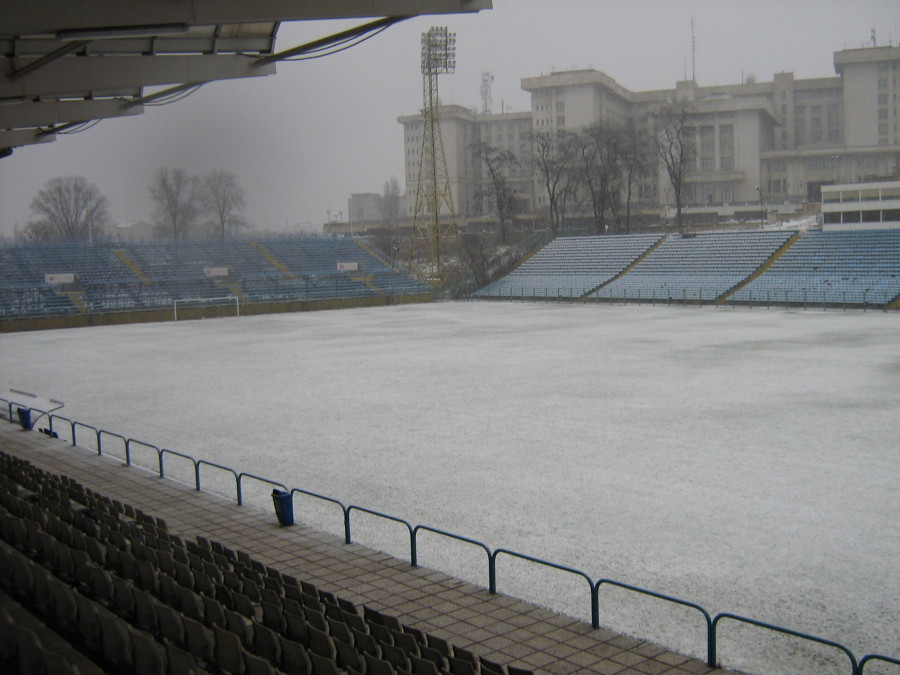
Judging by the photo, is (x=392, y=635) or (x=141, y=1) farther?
(x=141, y=1)

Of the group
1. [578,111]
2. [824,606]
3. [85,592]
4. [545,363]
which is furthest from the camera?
[578,111]

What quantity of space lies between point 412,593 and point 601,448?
6930 millimetres

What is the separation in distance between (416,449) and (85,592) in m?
8.55

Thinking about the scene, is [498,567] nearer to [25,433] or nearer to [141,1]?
[141,1]

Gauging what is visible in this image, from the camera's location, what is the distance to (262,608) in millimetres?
6203

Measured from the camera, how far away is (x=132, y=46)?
12195 mm

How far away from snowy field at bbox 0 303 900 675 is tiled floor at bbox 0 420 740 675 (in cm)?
46

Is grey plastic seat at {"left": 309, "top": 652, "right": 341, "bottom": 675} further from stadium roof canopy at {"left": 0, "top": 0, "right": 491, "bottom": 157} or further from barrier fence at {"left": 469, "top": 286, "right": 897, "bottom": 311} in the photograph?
barrier fence at {"left": 469, "top": 286, "right": 897, "bottom": 311}

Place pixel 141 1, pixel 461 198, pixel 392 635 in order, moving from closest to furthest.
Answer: pixel 392 635, pixel 141 1, pixel 461 198

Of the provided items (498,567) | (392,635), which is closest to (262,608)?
(392,635)

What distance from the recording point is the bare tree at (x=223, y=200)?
96312mm

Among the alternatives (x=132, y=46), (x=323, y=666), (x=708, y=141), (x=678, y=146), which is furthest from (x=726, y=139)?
(x=323, y=666)

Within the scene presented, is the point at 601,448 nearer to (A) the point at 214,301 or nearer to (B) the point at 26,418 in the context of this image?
(B) the point at 26,418

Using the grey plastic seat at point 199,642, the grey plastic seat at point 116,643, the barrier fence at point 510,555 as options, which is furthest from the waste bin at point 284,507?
the grey plastic seat at point 116,643
